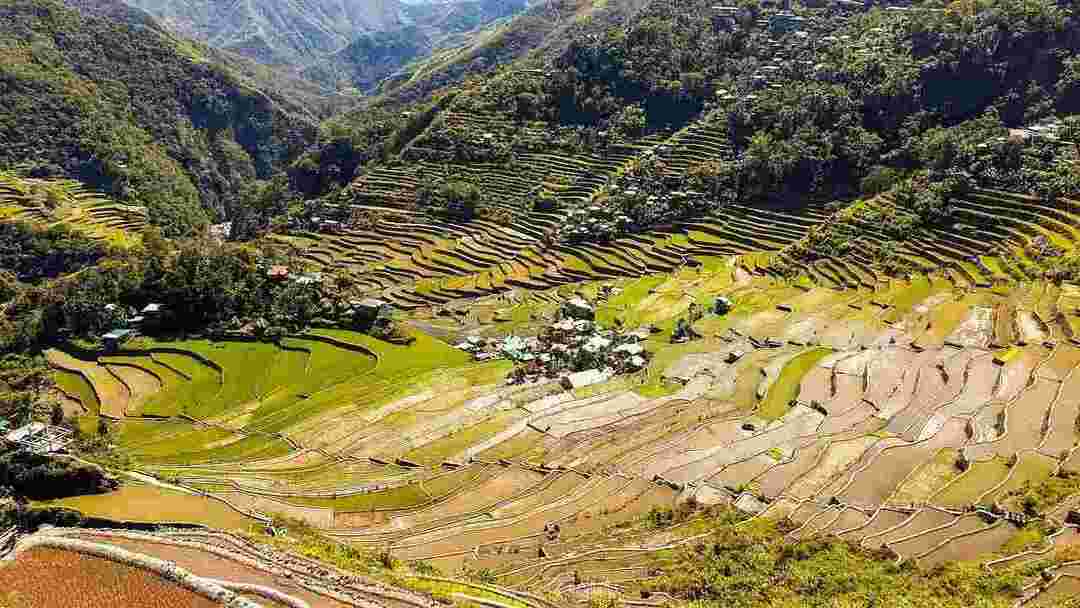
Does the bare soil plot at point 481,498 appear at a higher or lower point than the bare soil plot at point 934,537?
lower

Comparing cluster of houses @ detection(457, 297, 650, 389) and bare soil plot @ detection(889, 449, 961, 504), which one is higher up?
bare soil plot @ detection(889, 449, 961, 504)

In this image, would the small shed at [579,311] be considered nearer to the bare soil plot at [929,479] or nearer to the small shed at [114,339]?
the bare soil plot at [929,479]

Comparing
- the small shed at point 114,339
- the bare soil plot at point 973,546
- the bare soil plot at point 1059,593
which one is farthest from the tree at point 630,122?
the bare soil plot at point 1059,593

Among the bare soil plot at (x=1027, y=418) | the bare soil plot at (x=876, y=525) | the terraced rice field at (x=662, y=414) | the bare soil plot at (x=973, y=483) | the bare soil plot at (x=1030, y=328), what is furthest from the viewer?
the bare soil plot at (x=1030, y=328)

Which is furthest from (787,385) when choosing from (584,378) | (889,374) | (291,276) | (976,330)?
(291,276)

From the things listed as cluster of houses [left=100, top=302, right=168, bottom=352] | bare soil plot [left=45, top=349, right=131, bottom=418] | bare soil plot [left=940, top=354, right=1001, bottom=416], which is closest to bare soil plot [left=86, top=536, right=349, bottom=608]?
bare soil plot [left=45, top=349, right=131, bottom=418]

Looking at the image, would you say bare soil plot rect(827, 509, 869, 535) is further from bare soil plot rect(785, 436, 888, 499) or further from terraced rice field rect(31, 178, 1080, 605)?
bare soil plot rect(785, 436, 888, 499)
